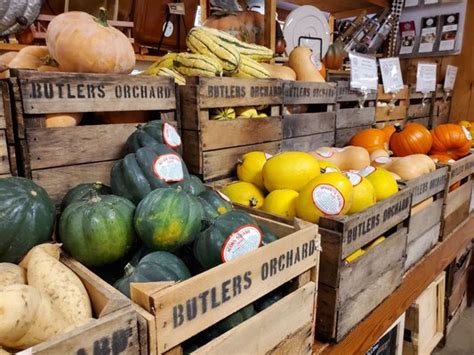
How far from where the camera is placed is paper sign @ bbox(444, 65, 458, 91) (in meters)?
2.53

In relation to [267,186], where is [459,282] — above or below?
below

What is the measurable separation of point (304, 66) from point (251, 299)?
117 cm

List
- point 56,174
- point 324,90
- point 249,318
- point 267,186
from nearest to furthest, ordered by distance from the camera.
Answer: point 249,318, point 56,174, point 267,186, point 324,90

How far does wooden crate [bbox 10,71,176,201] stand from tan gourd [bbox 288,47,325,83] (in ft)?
2.53

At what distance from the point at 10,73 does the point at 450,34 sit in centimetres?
273

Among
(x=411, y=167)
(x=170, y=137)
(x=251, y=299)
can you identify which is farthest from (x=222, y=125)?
(x=411, y=167)

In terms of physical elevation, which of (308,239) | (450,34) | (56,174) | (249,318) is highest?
(450,34)

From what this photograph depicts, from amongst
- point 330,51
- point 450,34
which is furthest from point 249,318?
point 450,34

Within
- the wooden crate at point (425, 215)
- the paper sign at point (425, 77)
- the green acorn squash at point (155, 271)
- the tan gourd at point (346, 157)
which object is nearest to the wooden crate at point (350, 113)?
the tan gourd at point (346, 157)

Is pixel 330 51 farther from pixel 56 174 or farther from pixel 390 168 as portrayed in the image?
pixel 56 174

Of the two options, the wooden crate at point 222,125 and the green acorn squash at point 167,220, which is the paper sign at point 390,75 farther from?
the green acorn squash at point 167,220

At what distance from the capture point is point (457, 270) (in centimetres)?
196

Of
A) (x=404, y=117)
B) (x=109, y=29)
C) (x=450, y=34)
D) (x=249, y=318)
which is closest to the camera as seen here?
(x=249, y=318)

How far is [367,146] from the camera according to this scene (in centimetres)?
168
